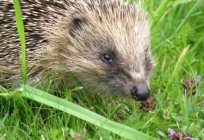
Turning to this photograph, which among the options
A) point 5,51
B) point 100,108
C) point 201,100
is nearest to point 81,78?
point 100,108

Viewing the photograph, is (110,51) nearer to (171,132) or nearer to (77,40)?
(77,40)

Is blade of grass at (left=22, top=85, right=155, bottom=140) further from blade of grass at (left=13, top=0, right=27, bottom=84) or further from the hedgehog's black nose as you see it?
the hedgehog's black nose

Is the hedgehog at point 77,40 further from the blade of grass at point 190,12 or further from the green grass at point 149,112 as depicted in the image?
the blade of grass at point 190,12

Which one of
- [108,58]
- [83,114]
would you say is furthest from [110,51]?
[83,114]

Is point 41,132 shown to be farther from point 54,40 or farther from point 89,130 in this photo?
point 54,40

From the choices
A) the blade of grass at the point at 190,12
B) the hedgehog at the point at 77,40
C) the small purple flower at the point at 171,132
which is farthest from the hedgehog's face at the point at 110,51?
the blade of grass at the point at 190,12

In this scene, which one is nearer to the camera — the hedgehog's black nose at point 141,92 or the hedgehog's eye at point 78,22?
the hedgehog's black nose at point 141,92
